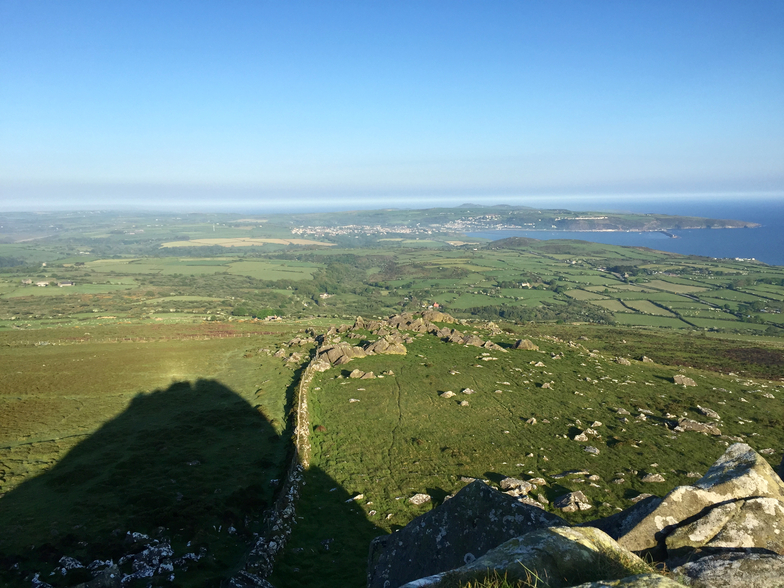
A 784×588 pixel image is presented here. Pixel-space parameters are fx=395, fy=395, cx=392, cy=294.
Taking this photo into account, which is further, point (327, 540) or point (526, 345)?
point (526, 345)

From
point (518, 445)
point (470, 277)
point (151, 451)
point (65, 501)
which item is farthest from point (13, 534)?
point (470, 277)

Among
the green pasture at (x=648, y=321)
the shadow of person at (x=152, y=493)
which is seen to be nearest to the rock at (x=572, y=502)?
the shadow of person at (x=152, y=493)

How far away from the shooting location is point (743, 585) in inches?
259

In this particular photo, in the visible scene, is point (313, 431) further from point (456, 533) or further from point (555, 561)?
point (555, 561)

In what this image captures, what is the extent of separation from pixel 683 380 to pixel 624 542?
134ft

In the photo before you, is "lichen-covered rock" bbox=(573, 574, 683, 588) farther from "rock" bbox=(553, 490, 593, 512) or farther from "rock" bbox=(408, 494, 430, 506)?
"rock" bbox=(408, 494, 430, 506)

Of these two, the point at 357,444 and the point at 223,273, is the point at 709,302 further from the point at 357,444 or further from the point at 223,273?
the point at 223,273

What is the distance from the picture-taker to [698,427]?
3022 cm

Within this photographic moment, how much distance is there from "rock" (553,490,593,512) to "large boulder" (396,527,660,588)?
1428cm

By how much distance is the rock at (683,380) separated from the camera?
136ft

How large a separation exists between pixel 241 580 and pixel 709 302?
6249 inches

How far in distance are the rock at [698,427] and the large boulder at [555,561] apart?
29073 mm

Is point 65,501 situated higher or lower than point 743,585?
lower

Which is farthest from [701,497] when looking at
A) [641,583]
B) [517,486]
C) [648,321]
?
[648,321]
